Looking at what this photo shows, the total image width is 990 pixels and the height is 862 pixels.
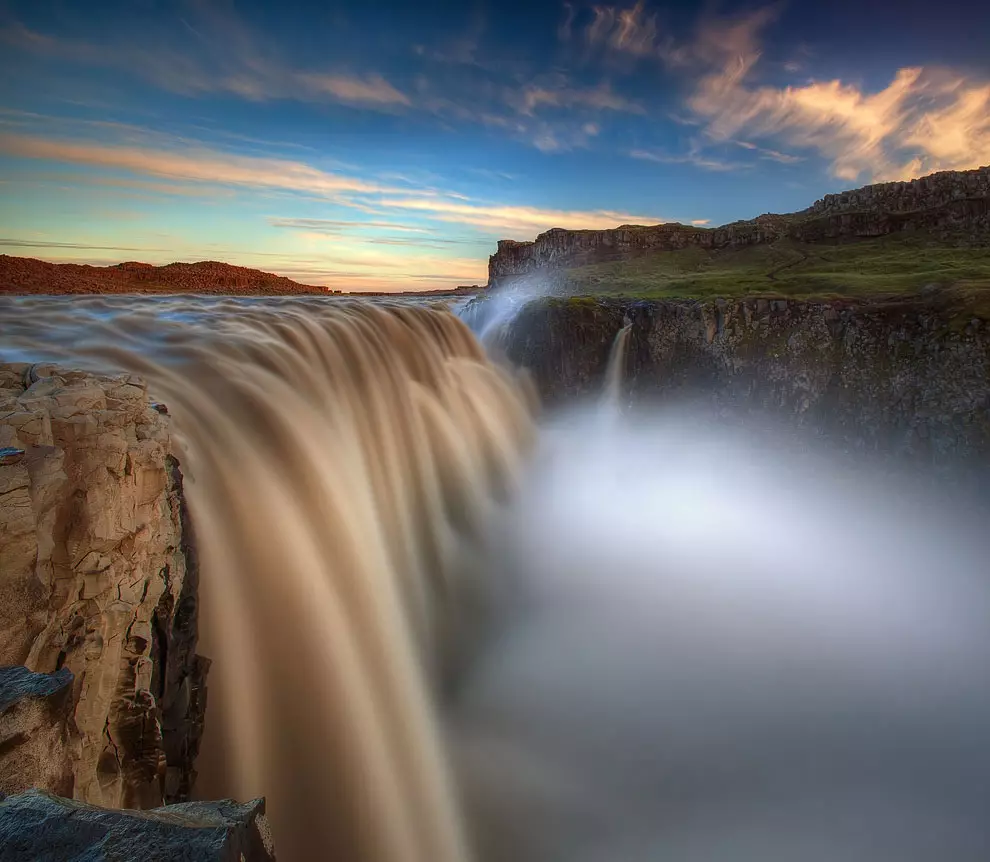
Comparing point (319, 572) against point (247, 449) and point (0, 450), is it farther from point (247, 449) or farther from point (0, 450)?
point (0, 450)

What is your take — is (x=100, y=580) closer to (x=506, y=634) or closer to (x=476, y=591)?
(x=506, y=634)

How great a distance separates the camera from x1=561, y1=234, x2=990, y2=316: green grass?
19438 millimetres

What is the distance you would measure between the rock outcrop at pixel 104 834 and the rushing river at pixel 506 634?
4.37 meters

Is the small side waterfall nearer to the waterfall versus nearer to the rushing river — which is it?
the rushing river

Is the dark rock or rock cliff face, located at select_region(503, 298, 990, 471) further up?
rock cliff face, located at select_region(503, 298, 990, 471)

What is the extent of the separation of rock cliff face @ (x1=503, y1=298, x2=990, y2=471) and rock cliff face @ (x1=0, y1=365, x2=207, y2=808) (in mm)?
16598

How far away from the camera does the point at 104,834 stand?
62.7 inches

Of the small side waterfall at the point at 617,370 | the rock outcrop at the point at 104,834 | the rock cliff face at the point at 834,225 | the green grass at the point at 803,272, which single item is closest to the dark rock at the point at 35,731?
the rock outcrop at the point at 104,834

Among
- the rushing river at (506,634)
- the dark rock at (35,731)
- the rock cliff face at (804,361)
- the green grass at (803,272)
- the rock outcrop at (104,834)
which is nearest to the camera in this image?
the rock outcrop at (104,834)

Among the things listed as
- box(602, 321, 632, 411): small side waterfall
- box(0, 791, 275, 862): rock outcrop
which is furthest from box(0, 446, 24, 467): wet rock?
box(602, 321, 632, 411): small side waterfall

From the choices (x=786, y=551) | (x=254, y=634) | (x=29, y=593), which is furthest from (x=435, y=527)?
(x=786, y=551)

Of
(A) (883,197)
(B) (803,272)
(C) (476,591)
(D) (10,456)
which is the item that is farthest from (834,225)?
(D) (10,456)

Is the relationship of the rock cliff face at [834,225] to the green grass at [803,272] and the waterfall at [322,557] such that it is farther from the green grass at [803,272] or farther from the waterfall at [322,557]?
the waterfall at [322,557]

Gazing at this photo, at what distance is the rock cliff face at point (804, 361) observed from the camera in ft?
48.0
